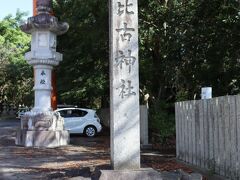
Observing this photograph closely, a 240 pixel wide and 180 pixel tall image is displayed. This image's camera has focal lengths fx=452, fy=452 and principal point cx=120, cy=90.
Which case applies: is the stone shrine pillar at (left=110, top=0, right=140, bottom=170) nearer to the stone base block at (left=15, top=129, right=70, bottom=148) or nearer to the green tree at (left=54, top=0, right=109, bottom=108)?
the stone base block at (left=15, top=129, right=70, bottom=148)

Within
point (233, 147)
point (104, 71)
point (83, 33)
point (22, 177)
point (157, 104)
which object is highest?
point (83, 33)

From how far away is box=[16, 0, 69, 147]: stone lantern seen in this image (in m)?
18.7

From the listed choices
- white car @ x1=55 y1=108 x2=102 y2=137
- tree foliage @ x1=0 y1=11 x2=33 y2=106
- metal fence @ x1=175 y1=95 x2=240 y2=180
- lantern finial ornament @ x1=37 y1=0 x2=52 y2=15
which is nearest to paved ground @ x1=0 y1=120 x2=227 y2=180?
metal fence @ x1=175 y1=95 x2=240 y2=180

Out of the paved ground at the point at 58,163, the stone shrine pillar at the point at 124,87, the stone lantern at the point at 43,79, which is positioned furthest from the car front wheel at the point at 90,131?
the stone shrine pillar at the point at 124,87

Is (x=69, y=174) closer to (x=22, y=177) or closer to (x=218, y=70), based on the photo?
(x=22, y=177)

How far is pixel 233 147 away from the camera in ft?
29.0

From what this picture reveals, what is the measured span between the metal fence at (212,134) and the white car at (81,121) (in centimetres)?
1336

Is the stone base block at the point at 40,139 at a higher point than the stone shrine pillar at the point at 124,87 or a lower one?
lower

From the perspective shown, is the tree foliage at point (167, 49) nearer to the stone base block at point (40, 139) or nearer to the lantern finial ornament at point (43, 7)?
the lantern finial ornament at point (43, 7)

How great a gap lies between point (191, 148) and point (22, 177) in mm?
4329

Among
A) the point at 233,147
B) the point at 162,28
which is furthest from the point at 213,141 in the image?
the point at 162,28

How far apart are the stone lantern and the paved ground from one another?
1036mm

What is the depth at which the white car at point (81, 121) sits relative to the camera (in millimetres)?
25625

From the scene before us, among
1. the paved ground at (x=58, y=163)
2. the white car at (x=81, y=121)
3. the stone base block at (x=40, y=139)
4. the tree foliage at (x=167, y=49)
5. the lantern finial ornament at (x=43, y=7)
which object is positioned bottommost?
the paved ground at (x=58, y=163)
